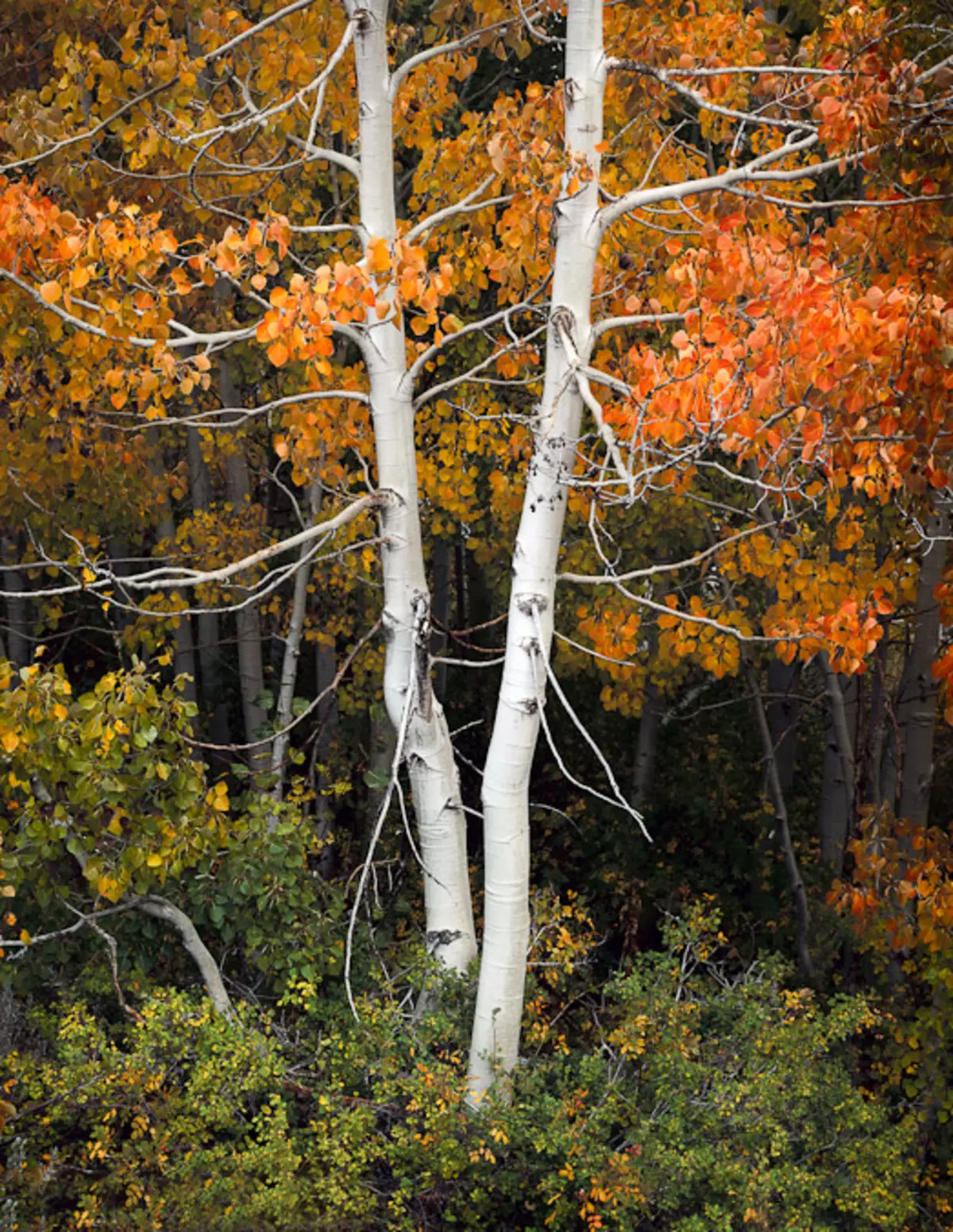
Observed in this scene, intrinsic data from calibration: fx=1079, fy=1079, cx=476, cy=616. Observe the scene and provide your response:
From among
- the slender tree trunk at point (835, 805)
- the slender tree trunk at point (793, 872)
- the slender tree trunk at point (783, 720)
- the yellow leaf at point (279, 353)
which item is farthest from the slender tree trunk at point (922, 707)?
the yellow leaf at point (279, 353)

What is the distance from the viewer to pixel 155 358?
180 inches

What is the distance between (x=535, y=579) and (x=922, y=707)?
2959 mm

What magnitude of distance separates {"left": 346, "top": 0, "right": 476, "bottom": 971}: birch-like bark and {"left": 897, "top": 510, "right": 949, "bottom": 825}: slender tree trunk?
9.28 ft

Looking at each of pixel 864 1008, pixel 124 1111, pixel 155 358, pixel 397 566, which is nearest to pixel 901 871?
pixel 864 1008

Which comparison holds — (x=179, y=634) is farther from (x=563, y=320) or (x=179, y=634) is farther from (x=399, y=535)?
(x=563, y=320)

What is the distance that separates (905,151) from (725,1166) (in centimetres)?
441

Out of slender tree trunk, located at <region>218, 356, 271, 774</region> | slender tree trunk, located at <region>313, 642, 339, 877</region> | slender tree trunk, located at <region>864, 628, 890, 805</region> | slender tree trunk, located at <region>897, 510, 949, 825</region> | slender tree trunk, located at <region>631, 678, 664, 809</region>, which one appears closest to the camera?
slender tree trunk, located at <region>897, 510, 949, 825</region>

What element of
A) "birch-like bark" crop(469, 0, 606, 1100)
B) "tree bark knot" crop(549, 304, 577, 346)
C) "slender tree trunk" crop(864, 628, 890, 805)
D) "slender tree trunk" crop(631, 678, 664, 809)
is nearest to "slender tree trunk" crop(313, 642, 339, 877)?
"slender tree trunk" crop(631, 678, 664, 809)

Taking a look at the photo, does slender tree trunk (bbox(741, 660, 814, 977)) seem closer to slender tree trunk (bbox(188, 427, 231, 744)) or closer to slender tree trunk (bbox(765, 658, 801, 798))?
slender tree trunk (bbox(765, 658, 801, 798))

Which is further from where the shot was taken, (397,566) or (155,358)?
(397,566)

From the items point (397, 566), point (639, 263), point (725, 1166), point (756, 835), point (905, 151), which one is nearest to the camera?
point (725, 1166)

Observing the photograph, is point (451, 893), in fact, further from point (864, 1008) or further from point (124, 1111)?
point (864, 1008)

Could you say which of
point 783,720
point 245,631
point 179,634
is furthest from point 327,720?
point 783,720

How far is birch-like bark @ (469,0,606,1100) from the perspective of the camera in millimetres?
4379
